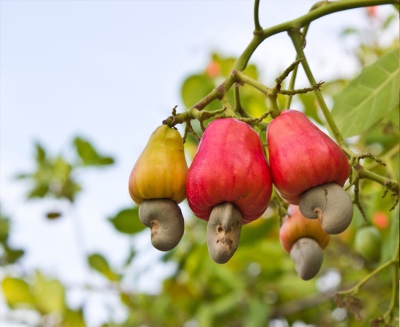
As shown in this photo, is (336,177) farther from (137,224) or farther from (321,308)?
(321,308)

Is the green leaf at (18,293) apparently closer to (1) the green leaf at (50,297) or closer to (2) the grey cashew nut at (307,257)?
(1) the green leaf at (50,297)

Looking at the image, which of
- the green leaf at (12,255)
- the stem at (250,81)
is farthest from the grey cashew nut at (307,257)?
the green leaf at (12,255)

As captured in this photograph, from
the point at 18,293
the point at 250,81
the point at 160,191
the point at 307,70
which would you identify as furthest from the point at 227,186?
the point at 18,293

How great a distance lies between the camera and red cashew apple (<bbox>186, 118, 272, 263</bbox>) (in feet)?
→ 2.82

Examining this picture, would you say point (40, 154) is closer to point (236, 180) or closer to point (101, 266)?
point (101, 266)

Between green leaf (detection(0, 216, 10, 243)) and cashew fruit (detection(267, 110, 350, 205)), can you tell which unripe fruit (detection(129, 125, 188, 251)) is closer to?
cashew fruit (detection(267, 110, 350, 205))

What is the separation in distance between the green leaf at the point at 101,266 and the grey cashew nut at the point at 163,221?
5.38ft

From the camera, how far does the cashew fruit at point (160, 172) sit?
3.04 ft

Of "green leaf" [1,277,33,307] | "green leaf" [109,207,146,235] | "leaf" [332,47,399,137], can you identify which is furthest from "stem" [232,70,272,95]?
"green leaf" [1,277,33,307]

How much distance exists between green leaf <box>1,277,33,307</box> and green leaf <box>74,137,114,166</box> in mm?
585

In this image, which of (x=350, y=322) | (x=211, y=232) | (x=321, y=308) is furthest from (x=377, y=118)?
(x=321, y=308)

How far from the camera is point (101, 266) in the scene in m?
2.56

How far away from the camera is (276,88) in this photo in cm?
96

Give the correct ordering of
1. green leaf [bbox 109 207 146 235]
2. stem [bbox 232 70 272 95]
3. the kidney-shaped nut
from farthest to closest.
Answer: green leaf [bbox 109 207 146 235] < the kidney-shaped nut < stem [bbox 232 70 272 95]
